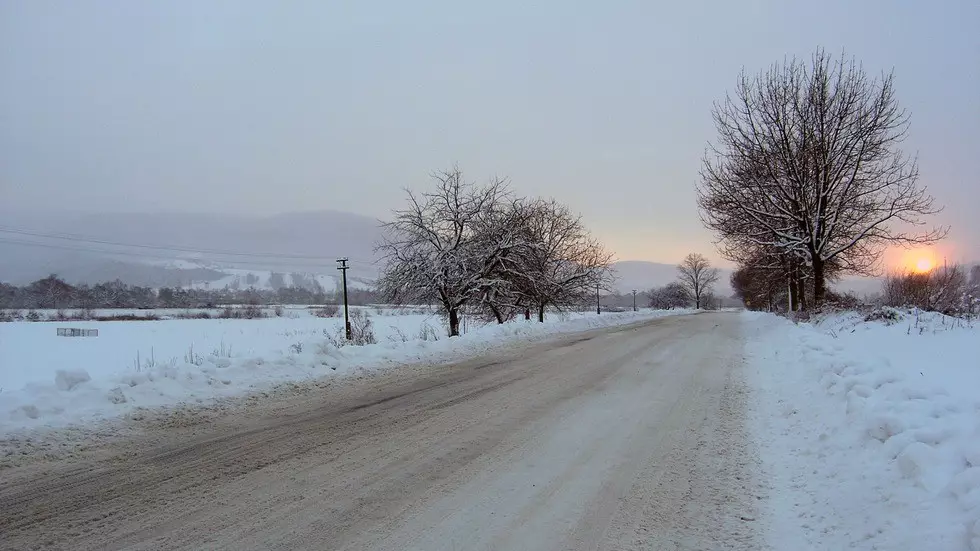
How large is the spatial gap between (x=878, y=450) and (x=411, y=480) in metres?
4.07

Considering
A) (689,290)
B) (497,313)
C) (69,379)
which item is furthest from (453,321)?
(689,290)

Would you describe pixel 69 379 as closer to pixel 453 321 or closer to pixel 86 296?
pixel 453 321

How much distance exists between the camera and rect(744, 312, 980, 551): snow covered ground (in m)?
3.28

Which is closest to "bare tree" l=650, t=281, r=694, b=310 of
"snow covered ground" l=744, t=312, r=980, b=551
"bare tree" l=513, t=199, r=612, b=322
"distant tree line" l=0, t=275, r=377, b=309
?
"distant tree line" l=0, t=275, r=377, b=309

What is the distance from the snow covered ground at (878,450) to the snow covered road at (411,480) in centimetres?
35

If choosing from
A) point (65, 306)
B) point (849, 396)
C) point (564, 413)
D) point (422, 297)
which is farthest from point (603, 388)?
point (65, 306)

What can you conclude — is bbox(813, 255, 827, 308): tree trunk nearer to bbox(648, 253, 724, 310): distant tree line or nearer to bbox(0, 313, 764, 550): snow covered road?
bbox(0, 313, 764, 550): snow covered road

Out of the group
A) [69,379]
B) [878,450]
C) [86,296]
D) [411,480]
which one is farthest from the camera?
[86,296]

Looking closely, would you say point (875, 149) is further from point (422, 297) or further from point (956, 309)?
point (422, 297)

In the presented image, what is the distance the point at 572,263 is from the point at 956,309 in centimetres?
2117

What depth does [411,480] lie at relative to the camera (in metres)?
4.55

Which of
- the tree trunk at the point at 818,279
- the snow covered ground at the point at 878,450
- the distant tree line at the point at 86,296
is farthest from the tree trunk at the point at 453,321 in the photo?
the distant tree line at the point at 86,296

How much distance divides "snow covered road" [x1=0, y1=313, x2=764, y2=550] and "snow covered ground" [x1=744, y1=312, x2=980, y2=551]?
1.14ft

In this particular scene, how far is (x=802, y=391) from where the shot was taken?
7773 millimetres
